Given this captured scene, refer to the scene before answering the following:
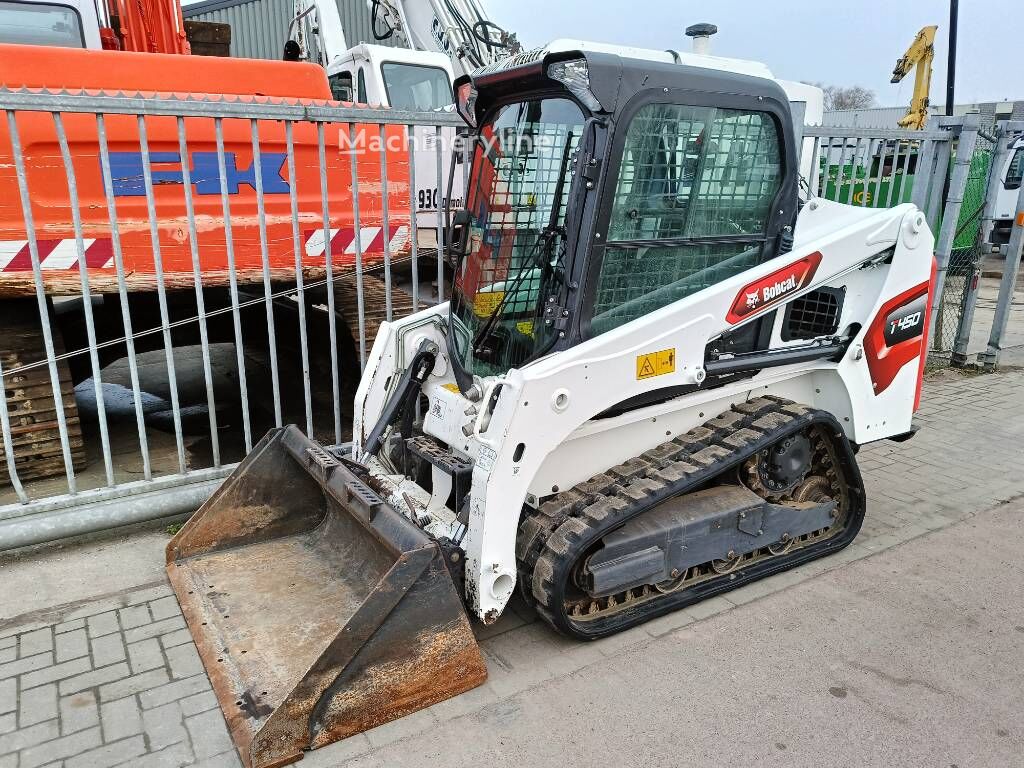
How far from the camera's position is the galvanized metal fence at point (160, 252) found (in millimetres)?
3730

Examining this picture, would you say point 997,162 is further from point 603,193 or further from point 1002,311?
point 603,193

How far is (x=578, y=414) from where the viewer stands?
2.92 meters

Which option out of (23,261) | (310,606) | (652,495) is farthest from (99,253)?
(652,495)

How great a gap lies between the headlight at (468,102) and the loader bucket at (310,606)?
5.25 ft

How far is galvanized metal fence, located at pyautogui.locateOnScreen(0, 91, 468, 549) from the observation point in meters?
3.73

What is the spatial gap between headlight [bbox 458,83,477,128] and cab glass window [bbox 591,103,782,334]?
77 cm

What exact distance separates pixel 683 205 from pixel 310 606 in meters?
→ 2.23

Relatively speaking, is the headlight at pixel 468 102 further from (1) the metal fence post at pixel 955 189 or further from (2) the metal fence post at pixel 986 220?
(2) the metal fence post at pixel 986 220

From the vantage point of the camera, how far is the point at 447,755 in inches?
100

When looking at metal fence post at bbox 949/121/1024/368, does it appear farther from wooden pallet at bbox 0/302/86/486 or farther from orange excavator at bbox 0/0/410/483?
wooden pallet at bbox 0/302/86/486

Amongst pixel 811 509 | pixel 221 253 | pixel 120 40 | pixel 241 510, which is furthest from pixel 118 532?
pixel 120 40

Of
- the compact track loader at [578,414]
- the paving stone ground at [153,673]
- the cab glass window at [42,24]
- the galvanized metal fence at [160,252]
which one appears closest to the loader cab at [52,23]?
the cab glass window at [42,24]

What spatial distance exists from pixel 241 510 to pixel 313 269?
191 centimetres

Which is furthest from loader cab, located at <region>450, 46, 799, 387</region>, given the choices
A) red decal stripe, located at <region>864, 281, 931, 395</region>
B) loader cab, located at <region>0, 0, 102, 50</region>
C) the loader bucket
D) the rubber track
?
loader cab, located at <region>0, 0, 102, 50</region>
